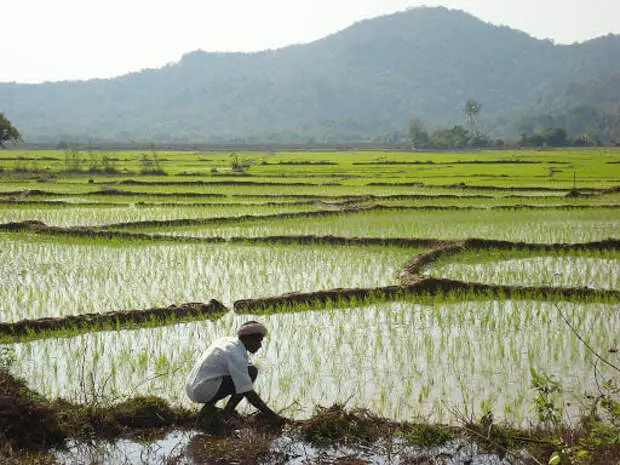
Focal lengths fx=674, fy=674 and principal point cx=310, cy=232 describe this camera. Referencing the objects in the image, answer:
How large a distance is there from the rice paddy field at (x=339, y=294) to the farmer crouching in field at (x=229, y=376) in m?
0.48

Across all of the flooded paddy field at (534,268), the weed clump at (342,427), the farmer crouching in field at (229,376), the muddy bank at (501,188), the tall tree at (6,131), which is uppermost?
the tall tree at (6,131)

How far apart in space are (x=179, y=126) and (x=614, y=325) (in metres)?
166

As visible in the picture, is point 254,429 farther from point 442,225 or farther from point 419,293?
point 442,225

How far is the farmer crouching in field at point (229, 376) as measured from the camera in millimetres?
3816

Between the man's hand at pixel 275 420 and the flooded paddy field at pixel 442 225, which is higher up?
the man's hand at pixel 275 420

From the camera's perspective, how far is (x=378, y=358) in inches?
208

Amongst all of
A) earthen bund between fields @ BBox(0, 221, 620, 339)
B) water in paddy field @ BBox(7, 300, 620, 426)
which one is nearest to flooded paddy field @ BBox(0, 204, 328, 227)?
earthen bund between fields @ BBox(0, 221, 620, 339)

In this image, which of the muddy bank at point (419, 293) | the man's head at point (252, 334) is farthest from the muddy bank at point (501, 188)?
the man's head at point (252, 334)

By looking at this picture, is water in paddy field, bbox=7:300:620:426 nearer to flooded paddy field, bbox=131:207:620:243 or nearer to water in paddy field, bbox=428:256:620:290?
water in paddy field, bbox=428:256:620:290

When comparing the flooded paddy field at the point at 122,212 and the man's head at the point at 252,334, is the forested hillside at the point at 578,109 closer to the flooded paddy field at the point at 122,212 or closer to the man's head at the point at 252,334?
the flooded paddy field at the point at 122,212

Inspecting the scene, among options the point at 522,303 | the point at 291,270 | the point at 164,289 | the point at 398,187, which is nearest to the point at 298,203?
the point at 398,187

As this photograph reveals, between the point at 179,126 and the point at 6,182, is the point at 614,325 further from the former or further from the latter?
the point at 179,126

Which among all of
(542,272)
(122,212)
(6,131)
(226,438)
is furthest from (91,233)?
(6,131)

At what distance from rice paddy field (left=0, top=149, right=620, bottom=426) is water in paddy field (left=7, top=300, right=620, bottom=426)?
20 millimetres
